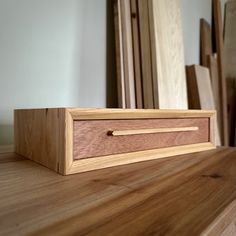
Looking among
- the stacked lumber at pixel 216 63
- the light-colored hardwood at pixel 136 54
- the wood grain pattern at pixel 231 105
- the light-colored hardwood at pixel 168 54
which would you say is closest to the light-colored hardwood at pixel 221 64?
the stacked lumber at pixel 216 63

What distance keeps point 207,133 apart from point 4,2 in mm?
679

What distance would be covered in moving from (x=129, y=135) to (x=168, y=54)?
557 millimetres

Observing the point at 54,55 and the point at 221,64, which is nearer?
the point at 54,55

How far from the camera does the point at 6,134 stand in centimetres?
67

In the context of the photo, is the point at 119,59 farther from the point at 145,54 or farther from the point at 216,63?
the point at 216,63

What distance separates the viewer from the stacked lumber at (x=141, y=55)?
866mm

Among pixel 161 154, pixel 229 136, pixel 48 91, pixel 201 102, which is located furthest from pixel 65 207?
pixel 229 136

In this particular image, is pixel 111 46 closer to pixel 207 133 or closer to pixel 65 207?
pixel 207 133

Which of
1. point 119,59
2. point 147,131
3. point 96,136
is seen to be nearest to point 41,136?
point 96,136

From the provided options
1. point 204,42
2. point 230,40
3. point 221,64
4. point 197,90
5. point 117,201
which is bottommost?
point 117,201

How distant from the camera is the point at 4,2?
0.63 meters

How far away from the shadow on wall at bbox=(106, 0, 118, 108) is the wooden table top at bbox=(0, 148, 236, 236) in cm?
48

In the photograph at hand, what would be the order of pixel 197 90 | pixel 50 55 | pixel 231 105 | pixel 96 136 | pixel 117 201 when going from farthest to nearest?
pixel 231 105 < pixel 197 90 < pixel 50 55 < pixel 96 136 < pixel 117 201

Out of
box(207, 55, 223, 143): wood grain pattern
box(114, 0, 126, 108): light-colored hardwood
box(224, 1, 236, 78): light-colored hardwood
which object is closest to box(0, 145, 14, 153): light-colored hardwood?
box(114, 0, 126, 108): light-colored hardwood
